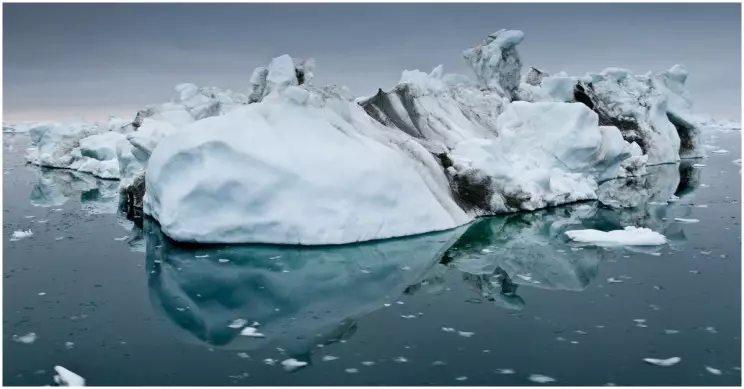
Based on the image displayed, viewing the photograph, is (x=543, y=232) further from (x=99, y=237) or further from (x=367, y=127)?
(x=99, y=237)

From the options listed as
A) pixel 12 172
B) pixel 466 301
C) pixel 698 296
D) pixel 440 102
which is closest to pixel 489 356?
pixel 466 301

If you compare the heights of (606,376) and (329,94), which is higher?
(329,94)

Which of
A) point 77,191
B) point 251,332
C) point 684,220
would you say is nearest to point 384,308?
point 251,332

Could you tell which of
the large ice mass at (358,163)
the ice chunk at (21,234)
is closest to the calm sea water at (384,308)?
the ice chunk at (21,234)

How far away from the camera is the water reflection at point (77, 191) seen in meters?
17.9

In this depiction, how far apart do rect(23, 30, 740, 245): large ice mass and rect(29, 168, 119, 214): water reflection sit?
0.93m

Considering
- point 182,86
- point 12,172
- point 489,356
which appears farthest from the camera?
point 12,172

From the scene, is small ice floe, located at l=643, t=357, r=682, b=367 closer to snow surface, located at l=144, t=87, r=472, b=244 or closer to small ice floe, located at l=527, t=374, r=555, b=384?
small ice floe, located at l=527, t=374, r=555, b=384

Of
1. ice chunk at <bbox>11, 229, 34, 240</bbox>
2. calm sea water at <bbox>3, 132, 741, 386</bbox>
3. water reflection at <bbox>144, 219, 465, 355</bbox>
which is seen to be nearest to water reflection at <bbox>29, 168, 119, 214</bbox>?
ice chunk at <bbox>11, 229, 34, 240</bbox>

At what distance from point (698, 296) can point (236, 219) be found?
7.13 meters

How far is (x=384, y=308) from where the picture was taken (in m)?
8.31

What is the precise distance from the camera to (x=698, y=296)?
8.52m

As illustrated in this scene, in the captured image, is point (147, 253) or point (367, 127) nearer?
point (147, 253)

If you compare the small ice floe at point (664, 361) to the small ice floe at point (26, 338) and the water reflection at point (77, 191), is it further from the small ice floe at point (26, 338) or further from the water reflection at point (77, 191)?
the water reflection at point (77, 191)
